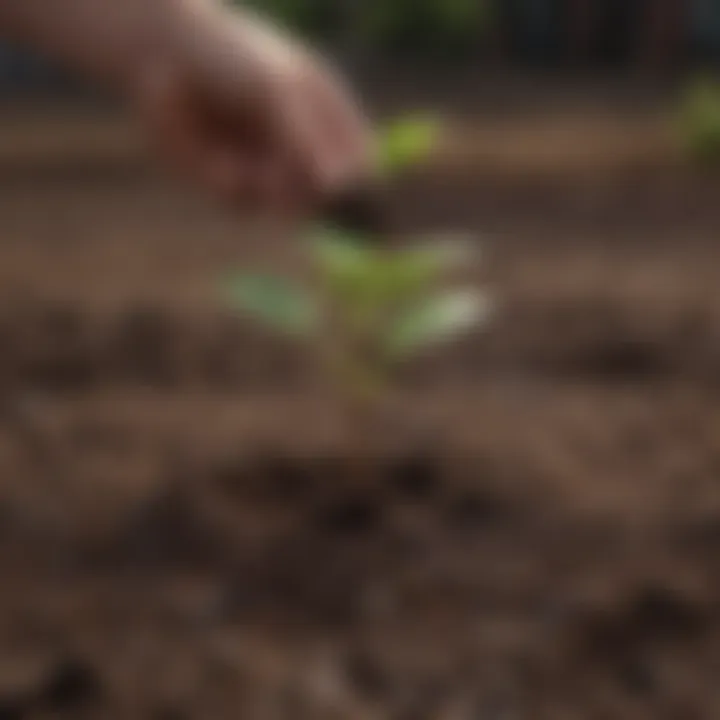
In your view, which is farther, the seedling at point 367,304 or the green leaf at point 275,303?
the green leaf at point 275,303

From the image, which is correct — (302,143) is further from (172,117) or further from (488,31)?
(488,31)

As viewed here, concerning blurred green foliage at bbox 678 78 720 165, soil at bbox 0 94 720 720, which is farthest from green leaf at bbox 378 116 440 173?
blurred green foliage at bbox 678 78 720 165

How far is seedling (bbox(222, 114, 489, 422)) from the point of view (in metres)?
1.21

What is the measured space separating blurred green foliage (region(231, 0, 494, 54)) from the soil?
2.53 meters

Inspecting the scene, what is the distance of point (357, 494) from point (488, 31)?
3645 mm

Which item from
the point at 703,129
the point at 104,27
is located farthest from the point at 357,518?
the point at 703,129

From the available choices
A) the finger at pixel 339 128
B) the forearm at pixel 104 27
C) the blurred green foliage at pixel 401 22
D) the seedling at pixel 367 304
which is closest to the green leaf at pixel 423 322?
the seedling at pixel 367 304

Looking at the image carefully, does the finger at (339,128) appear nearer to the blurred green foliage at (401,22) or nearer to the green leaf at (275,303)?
the green leaf at (275,303)

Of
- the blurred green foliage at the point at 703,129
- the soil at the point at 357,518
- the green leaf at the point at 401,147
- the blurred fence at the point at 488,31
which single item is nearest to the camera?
the soil at the point at 357,518

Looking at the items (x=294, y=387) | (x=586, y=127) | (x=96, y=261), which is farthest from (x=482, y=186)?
(x=294, y=387)

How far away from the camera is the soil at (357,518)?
0.87 metres

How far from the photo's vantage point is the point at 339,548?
109 cm

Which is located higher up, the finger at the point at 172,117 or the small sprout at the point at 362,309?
the finger at the point at 172,117

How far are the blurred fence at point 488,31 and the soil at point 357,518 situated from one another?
2446mm
